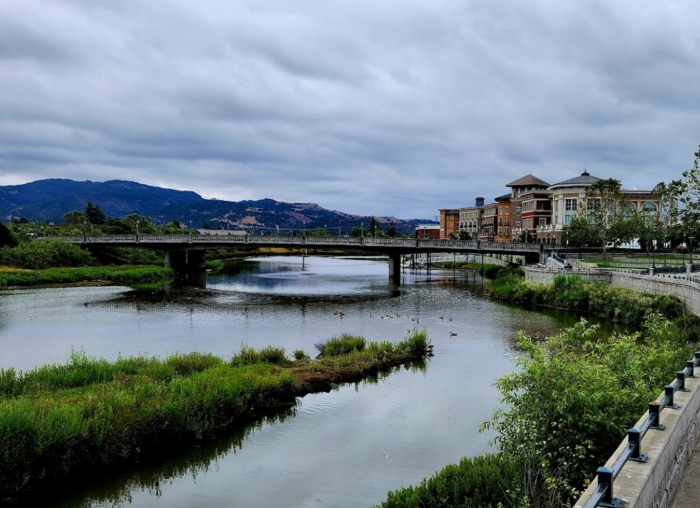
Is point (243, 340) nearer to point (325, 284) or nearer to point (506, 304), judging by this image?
point (506, 304)

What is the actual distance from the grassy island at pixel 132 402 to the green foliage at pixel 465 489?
841 centimetres

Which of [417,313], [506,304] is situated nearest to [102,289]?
[417,313]

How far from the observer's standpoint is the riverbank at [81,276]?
73.3m

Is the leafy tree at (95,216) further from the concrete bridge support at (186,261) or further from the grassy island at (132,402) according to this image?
the grassy island at (132,402)

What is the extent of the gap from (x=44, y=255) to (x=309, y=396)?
7532cm

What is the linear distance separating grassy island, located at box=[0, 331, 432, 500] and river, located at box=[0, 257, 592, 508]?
26.8 inches

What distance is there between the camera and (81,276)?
81938 millimetres

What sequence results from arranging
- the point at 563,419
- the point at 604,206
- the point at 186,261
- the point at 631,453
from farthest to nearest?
the point at 186,261 → the point at 604,206 → the point at 563,419 → the point at 631,453

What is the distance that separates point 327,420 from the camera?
2195 centimetres

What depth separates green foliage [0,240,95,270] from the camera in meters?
84.1

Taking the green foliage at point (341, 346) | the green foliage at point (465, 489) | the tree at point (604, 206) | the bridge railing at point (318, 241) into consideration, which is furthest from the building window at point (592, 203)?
the green foliage at point (465, 489)

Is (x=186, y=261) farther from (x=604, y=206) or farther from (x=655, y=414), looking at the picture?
(x=655, y=414)

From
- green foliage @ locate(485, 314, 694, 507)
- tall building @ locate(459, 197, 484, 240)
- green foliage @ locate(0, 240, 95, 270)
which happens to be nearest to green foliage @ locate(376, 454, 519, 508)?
green foliage @ locate(485, 314, 694, 507)

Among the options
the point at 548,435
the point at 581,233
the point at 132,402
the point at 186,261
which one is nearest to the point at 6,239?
the point at 186,261
